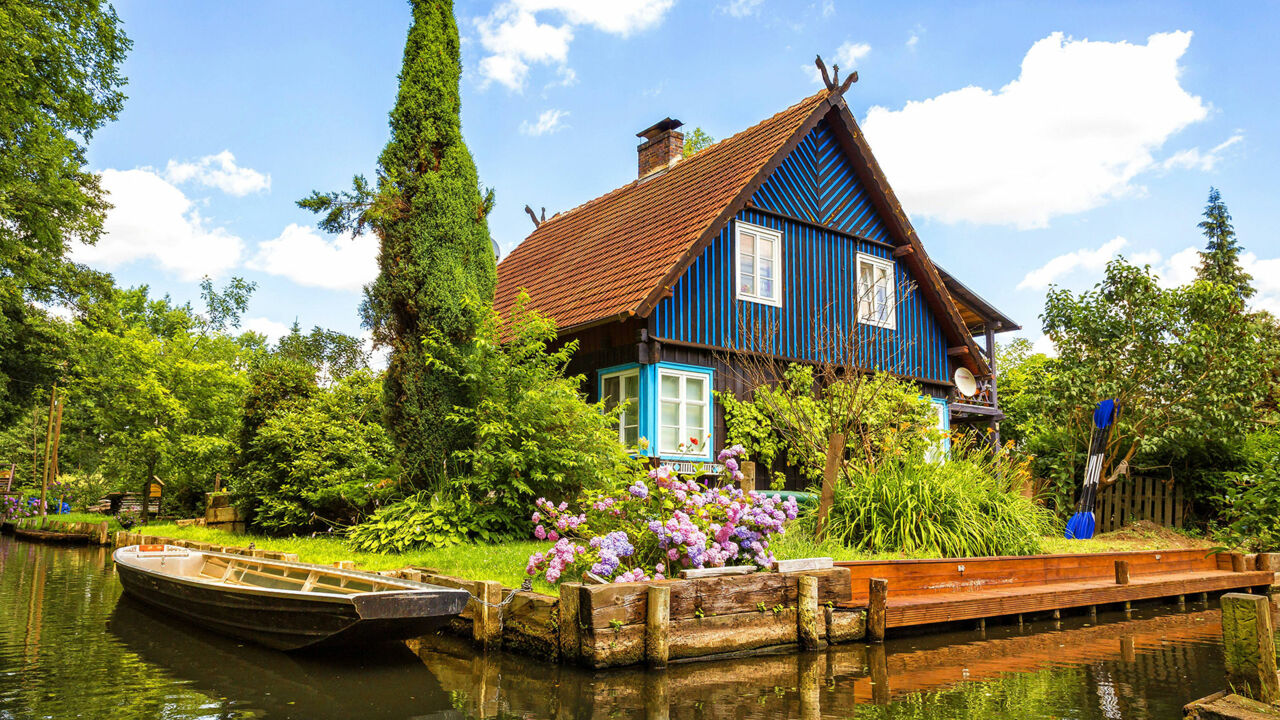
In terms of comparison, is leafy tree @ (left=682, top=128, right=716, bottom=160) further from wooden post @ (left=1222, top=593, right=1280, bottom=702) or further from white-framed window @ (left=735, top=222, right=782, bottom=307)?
wooden post @ (left=1222, top=593, right=1280, bottom=702)

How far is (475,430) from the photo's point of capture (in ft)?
37.4

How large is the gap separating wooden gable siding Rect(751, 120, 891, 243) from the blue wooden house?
0.10ft

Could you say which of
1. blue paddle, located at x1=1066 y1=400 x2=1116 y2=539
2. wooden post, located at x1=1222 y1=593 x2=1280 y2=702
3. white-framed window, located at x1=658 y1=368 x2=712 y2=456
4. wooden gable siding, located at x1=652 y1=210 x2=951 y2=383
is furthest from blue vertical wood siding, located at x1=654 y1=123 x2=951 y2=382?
wooden post, located at x1=1222 y1=593 x2=1280 y2=702

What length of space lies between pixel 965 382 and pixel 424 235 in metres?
12.2

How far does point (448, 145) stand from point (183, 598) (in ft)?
22.4

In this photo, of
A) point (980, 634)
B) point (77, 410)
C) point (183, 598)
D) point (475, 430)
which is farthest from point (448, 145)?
point (77, 410)

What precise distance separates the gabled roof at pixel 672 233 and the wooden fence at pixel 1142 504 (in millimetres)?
3609

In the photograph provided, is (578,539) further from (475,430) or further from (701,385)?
(701,385)

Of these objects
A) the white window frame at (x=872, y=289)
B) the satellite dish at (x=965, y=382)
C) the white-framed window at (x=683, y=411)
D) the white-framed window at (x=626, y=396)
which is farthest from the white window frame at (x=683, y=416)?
the satellite dish at (x=965, y=382)

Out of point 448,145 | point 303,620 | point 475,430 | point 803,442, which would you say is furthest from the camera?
point 803,442

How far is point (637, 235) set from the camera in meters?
16.4

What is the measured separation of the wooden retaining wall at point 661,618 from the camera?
271 inches

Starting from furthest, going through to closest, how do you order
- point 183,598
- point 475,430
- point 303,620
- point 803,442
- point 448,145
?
point 803,442 < point 448,145 < point 475,430 < point 183,598 < point 303,620

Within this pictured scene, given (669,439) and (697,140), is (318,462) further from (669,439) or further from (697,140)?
(697,140)
